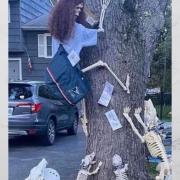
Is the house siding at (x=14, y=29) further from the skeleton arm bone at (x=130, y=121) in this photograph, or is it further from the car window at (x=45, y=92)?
the skeleton arm bone at (x=130, y=121)

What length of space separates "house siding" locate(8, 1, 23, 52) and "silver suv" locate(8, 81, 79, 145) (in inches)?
6.9

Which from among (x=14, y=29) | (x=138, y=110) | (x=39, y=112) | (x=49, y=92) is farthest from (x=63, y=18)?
(x=138, y=110)

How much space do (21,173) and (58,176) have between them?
186 millimetres

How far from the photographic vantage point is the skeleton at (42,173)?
6.93 ft

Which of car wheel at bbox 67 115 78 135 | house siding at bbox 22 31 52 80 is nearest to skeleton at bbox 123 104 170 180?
car wheel at bbox 67 115 78 135

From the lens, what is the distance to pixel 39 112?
2.23m

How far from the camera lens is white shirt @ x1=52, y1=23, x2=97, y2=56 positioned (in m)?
2.10

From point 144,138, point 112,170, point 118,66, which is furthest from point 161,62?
point 112,170

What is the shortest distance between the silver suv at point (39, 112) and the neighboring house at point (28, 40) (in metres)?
0.07

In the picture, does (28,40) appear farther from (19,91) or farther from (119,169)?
(119,169)

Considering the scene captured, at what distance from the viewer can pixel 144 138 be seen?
2195 millimetres

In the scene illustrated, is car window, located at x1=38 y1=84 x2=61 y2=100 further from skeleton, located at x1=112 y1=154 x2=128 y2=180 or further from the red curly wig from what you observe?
skeleton, located at x1=112 y1=154 x2=128 y2=180

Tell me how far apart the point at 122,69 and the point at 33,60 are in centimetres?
45

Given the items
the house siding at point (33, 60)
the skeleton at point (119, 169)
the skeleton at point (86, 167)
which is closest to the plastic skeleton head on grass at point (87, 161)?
the skeleton at point (86, 167)
